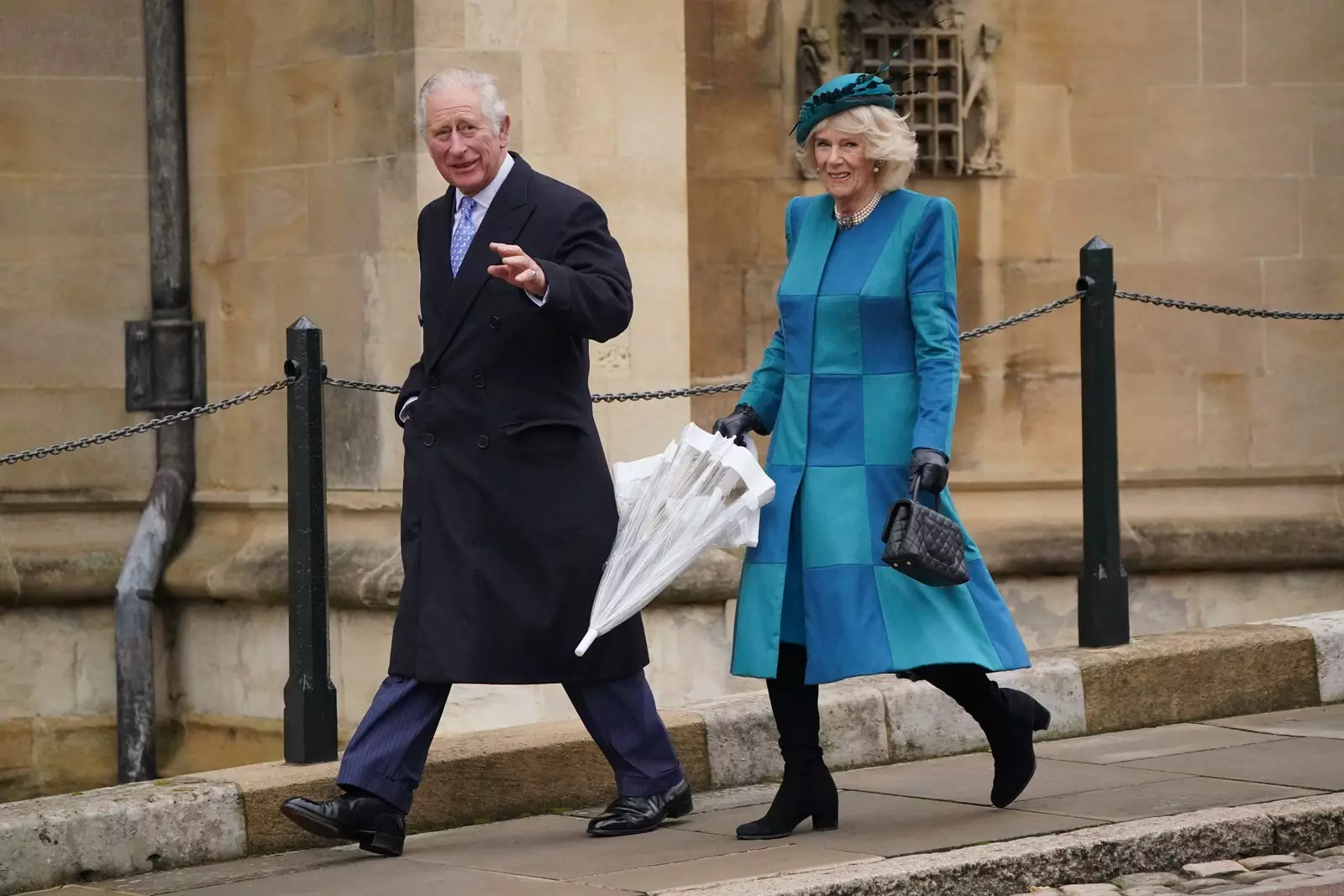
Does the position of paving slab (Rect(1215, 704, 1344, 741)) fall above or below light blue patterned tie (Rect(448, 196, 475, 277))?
below

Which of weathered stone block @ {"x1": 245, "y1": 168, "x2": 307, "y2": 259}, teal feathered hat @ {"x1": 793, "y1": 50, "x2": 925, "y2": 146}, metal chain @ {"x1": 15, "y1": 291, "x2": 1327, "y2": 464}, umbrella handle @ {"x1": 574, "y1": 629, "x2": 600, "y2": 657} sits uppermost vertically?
weathered stone block @ {"x1": 245, "y1": 168, "x2": 307, "y2": 259}

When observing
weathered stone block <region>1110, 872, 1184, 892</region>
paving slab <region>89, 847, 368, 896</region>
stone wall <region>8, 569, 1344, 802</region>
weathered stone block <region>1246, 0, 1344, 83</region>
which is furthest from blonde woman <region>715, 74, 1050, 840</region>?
weathered stone block <region>1246, 0, 1344, 83</region>

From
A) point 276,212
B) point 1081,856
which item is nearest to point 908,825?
point 1081,856

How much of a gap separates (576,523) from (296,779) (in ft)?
3.02

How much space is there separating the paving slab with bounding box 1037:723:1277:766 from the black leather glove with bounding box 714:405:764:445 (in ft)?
4.99

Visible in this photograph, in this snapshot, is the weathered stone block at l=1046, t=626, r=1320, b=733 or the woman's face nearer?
the woman's face

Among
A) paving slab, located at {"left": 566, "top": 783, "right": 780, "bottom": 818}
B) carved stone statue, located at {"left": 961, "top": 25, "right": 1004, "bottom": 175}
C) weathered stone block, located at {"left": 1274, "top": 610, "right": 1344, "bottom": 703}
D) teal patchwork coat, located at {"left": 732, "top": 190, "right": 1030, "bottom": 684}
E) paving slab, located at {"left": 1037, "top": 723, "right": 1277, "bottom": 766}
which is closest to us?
teal patchwork coat, located at {"left": 732, "top": 190, "right": 1030, "bottom": 684}

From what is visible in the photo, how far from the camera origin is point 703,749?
238 inches

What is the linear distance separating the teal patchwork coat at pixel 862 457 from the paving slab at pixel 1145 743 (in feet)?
3.92

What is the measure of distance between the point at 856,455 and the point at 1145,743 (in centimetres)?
181

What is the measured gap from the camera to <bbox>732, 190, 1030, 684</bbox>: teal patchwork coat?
504 centimetres

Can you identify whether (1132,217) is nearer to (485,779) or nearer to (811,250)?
(811,250)

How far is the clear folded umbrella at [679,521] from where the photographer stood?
16.8 feet

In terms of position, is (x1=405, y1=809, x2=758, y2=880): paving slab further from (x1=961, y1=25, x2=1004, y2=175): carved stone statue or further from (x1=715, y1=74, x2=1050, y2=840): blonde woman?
(x1=961, y1=25, x2=1004, y2=175): carved stone statue
